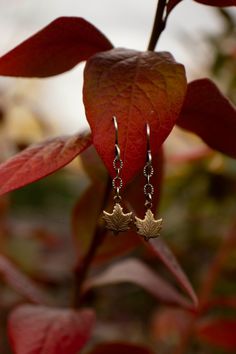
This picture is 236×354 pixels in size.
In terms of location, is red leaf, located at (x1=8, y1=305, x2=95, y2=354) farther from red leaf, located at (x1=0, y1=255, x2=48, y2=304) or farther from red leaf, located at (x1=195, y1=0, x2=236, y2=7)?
red leaf, located at (x1=195, y1=0, x2=236, y2=7)

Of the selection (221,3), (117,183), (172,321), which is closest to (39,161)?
(117,183)

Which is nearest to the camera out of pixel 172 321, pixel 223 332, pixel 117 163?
pixel 117 163

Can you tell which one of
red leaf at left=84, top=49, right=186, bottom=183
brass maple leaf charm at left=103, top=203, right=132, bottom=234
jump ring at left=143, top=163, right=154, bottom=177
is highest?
A: red leaf at left=84, top=49, right=186, bottom=183

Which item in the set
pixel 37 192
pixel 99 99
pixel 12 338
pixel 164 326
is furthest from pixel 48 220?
pixel 99 99

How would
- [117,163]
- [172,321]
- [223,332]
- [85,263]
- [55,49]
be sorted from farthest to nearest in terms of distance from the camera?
1. [172,321]
2. [223,332]
3. [85,263]
4. [55,49]
5. [117,163]

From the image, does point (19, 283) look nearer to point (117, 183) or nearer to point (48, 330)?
point (48, 330)

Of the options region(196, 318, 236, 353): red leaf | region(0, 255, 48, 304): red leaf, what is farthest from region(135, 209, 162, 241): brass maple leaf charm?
region(196, 318, 236, 353): red leaf
